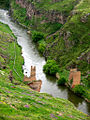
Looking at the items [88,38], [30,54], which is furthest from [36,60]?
[88,38]

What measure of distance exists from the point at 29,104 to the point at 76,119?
9817mm

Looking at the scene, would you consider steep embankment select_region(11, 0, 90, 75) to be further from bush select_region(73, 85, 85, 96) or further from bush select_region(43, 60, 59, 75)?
bush select_region(73, 85, 85, 96)

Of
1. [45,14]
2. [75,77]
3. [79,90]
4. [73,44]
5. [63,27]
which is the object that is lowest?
[79,90]

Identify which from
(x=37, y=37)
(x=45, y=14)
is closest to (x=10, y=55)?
(x=37, y=37)

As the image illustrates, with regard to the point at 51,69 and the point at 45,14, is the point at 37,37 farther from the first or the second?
the point at 51,69

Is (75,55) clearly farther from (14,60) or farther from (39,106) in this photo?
(39,106)

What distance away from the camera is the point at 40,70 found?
86375 millimetres

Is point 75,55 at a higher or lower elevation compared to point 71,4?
lower

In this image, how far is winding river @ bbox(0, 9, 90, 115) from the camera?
6704 centimetres

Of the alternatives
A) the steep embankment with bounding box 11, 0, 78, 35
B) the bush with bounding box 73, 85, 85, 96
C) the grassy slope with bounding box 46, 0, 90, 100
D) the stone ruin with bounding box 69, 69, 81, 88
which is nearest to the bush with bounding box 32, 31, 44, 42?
the steep embankment with bounding box 11, 0, 78, 35

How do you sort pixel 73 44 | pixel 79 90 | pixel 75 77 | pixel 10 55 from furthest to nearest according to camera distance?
pixel 73 44
pixel 10 55
pixel 75 77
pixel 79 90

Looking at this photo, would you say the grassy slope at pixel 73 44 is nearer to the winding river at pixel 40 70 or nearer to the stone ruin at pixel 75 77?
the stone ruin at pixel 75 77

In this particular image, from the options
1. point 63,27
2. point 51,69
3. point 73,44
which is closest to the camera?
point 51,69

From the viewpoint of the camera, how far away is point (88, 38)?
297 feet
